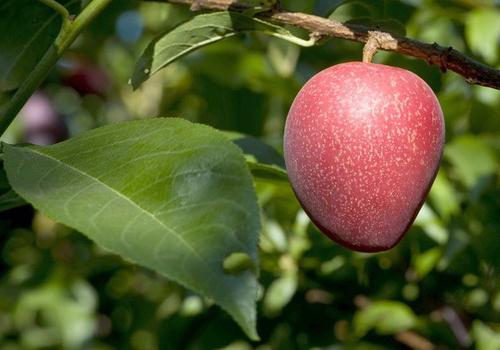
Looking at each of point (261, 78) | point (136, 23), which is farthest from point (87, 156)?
point (136, 23)

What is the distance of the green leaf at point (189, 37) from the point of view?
0.95 meters

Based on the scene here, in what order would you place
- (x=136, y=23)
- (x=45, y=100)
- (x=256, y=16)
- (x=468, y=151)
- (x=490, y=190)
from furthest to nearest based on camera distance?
1. (x=45, y=100)
2. (x=136, y=23)
3. (x=468, y=151)
4. (x=490, y=190)
5. (x=256, y=16)

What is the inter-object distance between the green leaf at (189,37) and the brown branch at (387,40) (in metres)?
0.01

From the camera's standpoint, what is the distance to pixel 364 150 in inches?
32.3

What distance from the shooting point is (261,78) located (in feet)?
5.69

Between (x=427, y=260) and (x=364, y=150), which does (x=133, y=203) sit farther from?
(x=427, y=260)

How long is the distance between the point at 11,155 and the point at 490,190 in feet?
2.67

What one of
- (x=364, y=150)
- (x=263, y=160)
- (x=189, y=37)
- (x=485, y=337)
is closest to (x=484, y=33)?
(x=485, y=337)

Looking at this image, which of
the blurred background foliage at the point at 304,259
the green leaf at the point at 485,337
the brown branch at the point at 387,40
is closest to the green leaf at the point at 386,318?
the blurred background foliage at the point at 304,259

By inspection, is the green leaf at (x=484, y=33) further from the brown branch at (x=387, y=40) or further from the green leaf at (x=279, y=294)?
the brown branch at (x=387, y=40)

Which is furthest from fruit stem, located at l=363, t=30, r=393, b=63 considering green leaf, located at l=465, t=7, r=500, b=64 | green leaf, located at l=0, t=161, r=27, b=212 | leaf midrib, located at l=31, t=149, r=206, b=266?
green leaf, located at l=465, t=7, r=500, b=64

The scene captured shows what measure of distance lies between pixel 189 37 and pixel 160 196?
0.28m

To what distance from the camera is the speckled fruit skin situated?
0.83 metres

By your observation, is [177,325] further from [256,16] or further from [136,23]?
[136,23]
